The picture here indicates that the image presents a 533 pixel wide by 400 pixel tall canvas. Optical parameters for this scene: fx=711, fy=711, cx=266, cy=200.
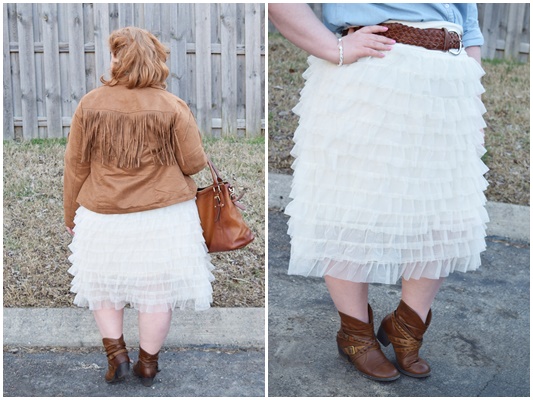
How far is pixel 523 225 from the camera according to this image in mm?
4406

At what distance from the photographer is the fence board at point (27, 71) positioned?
339 centimetres

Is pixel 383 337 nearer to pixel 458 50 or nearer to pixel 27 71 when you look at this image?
pixel 458 50

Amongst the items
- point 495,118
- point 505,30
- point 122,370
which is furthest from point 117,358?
point 505,30

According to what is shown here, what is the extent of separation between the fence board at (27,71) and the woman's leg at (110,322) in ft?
4.19

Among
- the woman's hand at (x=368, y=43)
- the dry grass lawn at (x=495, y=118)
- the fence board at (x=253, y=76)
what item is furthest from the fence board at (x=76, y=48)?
the dry grass lawn at (x=495, y=118)

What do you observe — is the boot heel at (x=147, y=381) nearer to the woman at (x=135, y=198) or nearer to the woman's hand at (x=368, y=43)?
the woman at (x=135, y=198)

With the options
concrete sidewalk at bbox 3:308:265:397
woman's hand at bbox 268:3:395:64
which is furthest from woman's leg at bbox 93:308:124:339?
woman's hand at bbox 268:3:395:64

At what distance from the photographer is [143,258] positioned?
2572mm

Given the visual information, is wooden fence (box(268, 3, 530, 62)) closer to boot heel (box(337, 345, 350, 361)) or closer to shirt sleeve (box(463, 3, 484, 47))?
shirt sleeve (box(463, 3, 484, 47))

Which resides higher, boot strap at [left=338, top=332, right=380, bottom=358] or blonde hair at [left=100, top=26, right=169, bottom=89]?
blonde hair at [left=100, top=26, right=169, bottom=89]

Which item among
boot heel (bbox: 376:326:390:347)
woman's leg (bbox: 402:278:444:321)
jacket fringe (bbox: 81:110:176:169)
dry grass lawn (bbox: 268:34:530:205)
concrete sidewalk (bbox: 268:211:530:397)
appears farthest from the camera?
dry grass lawn (bbox: 268:34:530:205)

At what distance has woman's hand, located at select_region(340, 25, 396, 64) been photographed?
2.24m

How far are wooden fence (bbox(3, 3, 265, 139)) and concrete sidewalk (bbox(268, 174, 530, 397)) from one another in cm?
88

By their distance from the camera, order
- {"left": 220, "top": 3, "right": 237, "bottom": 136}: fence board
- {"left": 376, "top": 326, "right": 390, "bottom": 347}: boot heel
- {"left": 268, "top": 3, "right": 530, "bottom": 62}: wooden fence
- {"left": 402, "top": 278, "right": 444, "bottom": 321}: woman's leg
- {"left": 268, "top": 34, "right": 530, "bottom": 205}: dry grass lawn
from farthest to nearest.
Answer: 1. {"left": 268, "top": 3, "right": 530, "bottom": 62}: wooden fence
2. {"left": 268, "top": 34, "right": 530, "bottom": 205}: dry grass lawn
3. {"left": 220, "top": 3, "right": 237, "bottom": 136}: fence board
4. {"left": 376, "top": 326, "right": 390, "bottom": 347}: boot heel
5. {"left": 402, "top": 278, "right": 444, "bottom": 321}: woman's leg
